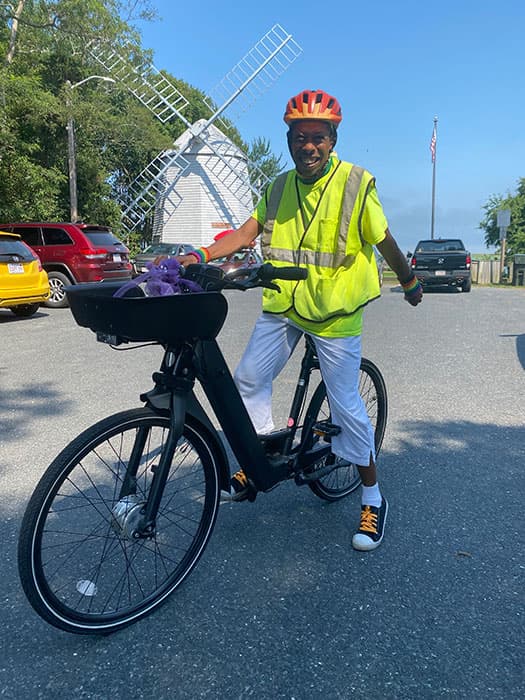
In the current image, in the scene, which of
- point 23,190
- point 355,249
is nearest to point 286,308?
point 355,249

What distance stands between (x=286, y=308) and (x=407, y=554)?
1363mm

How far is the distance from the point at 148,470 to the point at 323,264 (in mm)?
1231

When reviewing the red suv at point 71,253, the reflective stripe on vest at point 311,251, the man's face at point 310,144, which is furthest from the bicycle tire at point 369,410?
the red suv at point 71,253

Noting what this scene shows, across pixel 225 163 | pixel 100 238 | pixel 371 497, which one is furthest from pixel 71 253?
pixel 225 163

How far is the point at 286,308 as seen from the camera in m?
2.81

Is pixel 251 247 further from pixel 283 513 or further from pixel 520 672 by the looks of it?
pixel 520 672

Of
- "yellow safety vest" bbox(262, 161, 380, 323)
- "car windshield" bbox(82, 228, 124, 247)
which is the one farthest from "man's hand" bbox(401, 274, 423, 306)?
"car windshield" bbox(82, 228, 124, 247)

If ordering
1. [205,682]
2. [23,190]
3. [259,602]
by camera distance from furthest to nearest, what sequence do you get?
[23,190], [259,602], [205,682]

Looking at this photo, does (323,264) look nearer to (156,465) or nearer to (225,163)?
(156,465)

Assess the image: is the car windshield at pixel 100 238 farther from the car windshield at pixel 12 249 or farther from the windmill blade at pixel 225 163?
the windmill blade at pixel 225 163

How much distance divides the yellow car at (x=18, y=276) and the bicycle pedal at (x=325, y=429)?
837cm

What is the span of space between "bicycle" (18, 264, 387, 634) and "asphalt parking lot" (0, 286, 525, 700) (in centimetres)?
18

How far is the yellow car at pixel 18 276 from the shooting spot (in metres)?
9.91

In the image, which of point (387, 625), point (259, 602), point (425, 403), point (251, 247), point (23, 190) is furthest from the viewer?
point (23, 190)
